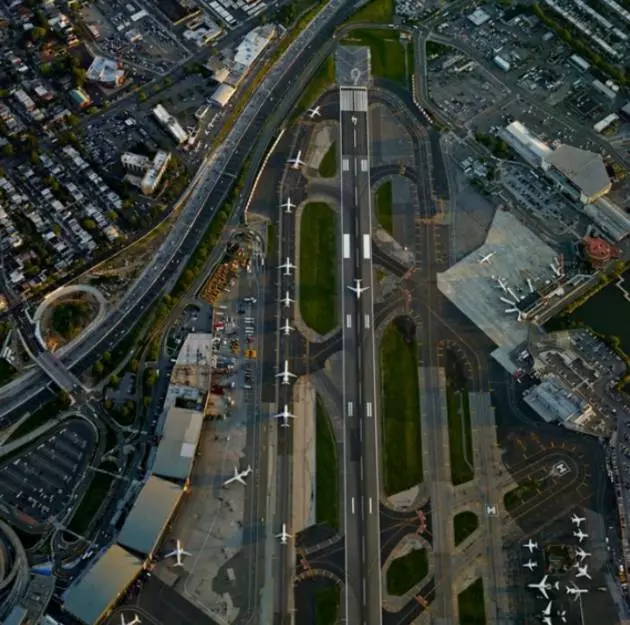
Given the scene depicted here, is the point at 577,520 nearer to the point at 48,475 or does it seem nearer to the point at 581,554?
the point at 581,554

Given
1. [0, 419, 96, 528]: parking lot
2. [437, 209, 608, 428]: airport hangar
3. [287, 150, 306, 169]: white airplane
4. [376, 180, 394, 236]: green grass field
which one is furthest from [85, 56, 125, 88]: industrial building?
[437, 209, 608, 428]: airport hangar

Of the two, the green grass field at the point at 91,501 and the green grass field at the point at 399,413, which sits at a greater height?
the green grass field at the point at 91,501

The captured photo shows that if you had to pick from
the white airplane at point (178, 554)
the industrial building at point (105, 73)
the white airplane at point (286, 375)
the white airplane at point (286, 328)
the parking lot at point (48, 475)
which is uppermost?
the industrial building at point (105, 73)

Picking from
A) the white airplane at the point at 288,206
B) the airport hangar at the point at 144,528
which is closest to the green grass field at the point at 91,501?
the airport hangar at the point at 144,528

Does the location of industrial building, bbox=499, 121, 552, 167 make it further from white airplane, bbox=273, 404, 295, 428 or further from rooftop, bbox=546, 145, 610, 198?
white airplane, bbox=273, 404, 295, 428

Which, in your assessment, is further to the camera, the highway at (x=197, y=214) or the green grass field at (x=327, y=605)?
the highway at (x=197, y=214)

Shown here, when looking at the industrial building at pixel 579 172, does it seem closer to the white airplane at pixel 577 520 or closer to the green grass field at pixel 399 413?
the green grass field at pixel 399 413

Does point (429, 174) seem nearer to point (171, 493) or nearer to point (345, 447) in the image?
point (345, 447)
